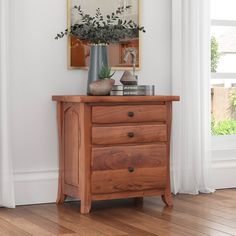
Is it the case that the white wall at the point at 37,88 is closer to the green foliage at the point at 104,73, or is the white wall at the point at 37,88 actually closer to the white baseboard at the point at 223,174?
the green foliage at the point at 104,73

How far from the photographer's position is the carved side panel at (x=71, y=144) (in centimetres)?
405

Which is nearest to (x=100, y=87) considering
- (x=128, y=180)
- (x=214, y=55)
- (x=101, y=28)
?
(x=101, y=28)

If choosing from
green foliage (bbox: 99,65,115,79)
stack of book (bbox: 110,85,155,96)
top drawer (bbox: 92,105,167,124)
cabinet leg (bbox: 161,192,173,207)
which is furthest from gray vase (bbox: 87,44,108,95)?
cabinet leg (bbox: 161,192,173,207)

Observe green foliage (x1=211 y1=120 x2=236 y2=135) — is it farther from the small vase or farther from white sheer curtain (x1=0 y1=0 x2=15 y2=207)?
white sheer curtain (x1=0 y1=0 x2=15 y2=207)

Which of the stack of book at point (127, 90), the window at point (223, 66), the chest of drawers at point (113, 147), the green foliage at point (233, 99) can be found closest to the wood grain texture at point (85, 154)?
the chest of drawers at point (113, 147)

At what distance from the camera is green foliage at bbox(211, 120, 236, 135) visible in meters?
5.07

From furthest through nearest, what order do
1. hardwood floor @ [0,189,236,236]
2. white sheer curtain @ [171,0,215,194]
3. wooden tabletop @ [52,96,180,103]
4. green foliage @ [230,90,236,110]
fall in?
1. green foliage @ [230,90,236,110]
2. white sheer curtain @ [171,0,215,194]
3. wooden tabletop @ [52,96,180,103]
4. hardwood floor @ [0,189,236,236]

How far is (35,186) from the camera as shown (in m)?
4.29

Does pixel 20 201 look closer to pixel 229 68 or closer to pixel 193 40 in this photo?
pixel 193 40

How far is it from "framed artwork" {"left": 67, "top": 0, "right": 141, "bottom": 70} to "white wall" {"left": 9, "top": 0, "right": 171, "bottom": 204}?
0.18 feet

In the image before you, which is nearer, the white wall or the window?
the white wall

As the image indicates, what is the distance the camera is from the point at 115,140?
4.00m

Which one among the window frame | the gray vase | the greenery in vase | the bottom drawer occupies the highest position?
the greenery in vase

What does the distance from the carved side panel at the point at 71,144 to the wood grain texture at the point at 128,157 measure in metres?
0.17
